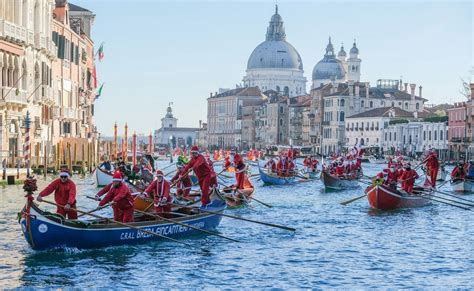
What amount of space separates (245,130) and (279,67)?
22641 millimetres

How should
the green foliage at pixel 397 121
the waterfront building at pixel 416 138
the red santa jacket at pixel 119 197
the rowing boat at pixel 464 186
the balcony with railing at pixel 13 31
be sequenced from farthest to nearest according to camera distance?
the green foliage at pixel 397 121 < the waterfront building at pixel 416 138 < the balcony with railing at pixel 13 31 < the rowing boat at pixel 464 186 < the red santa jacket at pixel 119 197

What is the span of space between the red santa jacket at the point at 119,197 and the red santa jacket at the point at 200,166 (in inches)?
141

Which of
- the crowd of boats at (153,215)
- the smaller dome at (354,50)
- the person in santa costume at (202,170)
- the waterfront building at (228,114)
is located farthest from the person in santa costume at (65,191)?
the smaller dome at (354,50)

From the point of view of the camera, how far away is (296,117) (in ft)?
517

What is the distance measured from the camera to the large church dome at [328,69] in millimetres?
180375

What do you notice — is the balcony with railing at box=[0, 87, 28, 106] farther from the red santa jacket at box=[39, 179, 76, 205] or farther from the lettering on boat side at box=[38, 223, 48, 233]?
the lettering on boat side at box=[38, 223, 48, 233]

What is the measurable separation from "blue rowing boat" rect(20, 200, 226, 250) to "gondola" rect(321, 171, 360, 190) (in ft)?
68.7

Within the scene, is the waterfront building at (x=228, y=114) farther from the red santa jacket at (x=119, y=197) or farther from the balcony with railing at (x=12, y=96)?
the red santa jacket at (x=119, y=197)

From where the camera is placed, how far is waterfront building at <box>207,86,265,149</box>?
179625mm

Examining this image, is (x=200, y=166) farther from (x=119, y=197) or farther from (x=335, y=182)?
(x=335, y=182)

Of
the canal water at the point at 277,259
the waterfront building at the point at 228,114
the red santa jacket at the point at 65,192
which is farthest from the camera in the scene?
the waterfront building at the point at 228,114

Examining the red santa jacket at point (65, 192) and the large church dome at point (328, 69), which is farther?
the large church dome at point (328, 69)

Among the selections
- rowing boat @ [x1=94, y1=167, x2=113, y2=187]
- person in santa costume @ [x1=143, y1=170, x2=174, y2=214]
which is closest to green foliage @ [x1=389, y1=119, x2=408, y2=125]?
rowing boat @ [x1=94, y1=167, x2=113, y2=187]

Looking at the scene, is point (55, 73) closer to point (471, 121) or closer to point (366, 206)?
point (366, 206)
